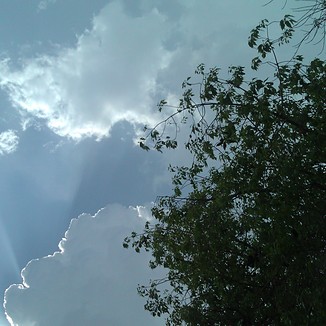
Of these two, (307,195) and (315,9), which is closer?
(315,9)

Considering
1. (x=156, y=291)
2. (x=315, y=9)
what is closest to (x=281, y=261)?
(x=315, y=9)

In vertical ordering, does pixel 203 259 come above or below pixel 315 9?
above

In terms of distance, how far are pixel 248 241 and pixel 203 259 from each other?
83.9 inches

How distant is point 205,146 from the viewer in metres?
10.5

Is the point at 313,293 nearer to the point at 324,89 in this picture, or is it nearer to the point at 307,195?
the point at 307,195

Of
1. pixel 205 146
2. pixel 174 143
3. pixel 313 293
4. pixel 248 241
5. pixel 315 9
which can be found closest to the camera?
pixel 315 9

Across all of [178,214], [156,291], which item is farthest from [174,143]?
[156,291]

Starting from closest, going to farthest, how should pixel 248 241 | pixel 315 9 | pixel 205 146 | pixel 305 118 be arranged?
pixel 315 9 < pixel 305 118 < pixel 205 146 < pixel 248 241

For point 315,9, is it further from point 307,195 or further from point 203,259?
point 203,259

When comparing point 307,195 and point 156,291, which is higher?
point 156,291

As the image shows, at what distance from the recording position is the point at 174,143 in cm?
1131

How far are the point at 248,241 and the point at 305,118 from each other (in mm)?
5874

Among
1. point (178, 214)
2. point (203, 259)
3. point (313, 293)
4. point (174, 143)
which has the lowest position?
point (313, 293)

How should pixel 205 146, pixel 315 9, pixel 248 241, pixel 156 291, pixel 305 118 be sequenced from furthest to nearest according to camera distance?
1. pixel 156 291
2. pixel 248 241
3. pixel 205 146
4. pixel 305 118
5. pixel 315 9
